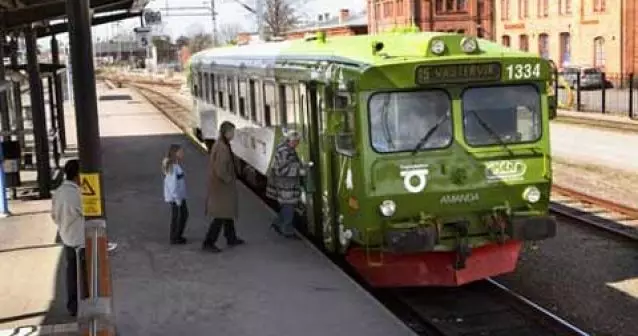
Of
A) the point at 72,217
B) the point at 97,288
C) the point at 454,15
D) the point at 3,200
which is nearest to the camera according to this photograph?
the point at 97,288

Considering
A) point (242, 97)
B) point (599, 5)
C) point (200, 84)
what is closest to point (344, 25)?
point (599, 5)

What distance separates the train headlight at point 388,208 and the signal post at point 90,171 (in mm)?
3137

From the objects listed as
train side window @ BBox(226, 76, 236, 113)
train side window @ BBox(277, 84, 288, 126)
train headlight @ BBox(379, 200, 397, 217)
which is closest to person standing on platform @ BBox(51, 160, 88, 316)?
train headlight @ BBox(379, 200, 397, 217)

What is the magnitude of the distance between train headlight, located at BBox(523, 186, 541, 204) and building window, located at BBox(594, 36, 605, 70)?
4486 centimetres

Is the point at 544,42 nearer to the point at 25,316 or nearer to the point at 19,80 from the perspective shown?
the point at 19,80

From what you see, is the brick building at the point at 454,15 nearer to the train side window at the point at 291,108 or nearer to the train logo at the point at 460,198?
the train side window at the point at 291,108

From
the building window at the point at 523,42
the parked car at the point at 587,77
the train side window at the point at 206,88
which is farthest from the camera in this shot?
the building window at the point at 523,42

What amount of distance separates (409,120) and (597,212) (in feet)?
23.8

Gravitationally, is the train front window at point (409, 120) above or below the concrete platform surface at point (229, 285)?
above

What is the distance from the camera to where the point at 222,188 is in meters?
12.1

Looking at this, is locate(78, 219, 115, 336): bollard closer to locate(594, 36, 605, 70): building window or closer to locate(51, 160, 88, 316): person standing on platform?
locate(51, 160, 88, 316): person standing on platform

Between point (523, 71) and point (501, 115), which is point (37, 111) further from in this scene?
point (523, 71)

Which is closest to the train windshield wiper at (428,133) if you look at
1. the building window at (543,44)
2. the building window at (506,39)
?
the building window at (543,44)

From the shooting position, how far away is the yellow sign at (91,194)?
744 centimetres
